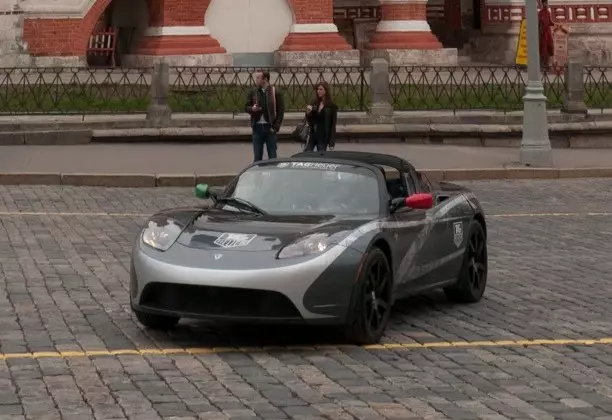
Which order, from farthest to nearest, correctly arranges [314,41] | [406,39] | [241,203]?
1. [406,39]
2. [314,41]
3. [241,203]

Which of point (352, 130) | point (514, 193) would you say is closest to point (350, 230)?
point (514, 193)

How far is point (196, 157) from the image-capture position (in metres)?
25.1

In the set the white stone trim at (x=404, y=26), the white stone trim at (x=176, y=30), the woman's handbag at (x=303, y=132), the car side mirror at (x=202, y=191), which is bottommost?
the woman's handbag at (x=303, y=132)

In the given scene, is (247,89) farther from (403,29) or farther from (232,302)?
(232,302)

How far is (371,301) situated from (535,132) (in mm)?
15234

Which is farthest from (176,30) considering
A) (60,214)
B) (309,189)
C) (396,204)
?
(396,204)

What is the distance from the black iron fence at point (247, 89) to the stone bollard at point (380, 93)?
82cm

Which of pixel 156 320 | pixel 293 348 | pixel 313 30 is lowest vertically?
pixel 313 30

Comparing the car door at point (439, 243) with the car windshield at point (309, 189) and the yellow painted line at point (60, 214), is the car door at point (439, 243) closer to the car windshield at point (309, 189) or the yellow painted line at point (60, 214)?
the car windshield at point (309, 189)

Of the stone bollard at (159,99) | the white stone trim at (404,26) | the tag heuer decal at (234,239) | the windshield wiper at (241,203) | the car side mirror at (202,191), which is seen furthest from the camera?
the white stone trim at (404,26)

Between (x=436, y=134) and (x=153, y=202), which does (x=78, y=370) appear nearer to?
(x=153, y=202)

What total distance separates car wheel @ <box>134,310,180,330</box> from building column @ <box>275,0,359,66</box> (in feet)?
90.1

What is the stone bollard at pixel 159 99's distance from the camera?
27266 mm

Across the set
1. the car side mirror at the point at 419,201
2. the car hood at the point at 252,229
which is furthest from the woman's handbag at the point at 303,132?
the car hood at the point at 252,229
